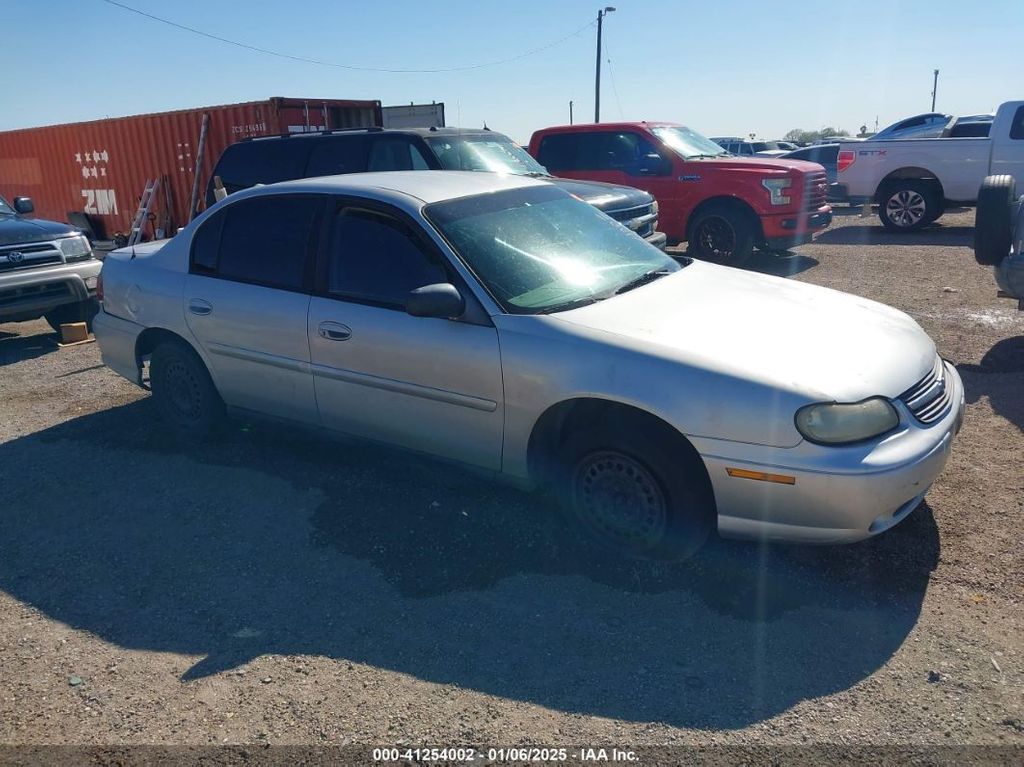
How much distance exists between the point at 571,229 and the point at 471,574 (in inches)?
79.0

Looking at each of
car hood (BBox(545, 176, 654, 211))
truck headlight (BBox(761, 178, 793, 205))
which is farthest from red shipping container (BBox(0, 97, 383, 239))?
truck headlight (BBox(761, 178, 793, 205))

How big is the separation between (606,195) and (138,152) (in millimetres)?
10007

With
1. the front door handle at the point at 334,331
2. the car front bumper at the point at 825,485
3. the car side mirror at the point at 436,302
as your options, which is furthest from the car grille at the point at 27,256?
the car front bumper at the point at 825,485

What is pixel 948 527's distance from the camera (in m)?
3.89

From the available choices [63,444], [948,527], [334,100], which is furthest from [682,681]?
[334,100]

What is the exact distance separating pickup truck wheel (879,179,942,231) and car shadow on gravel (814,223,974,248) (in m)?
0.20

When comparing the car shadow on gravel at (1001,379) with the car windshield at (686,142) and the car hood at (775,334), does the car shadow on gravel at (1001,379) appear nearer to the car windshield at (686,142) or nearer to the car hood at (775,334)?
the car hood at (775,334)

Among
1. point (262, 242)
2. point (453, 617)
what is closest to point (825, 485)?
point (453, 617)

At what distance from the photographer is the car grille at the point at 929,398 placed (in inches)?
135

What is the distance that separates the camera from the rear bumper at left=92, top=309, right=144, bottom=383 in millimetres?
5449

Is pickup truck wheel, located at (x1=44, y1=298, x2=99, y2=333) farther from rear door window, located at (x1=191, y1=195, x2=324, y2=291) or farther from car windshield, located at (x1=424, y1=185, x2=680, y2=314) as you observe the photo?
car windshield, located at (x1=424, y1=185, x2=680, y2=314)

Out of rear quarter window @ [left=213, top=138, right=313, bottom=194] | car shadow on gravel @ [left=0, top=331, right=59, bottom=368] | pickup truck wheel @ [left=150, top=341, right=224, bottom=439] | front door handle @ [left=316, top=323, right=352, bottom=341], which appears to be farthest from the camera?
rear quarter window @ [left=213, top=138, right=313, bottom=194]

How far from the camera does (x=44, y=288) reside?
26.5 feet

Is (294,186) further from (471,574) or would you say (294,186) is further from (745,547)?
(745,547)
